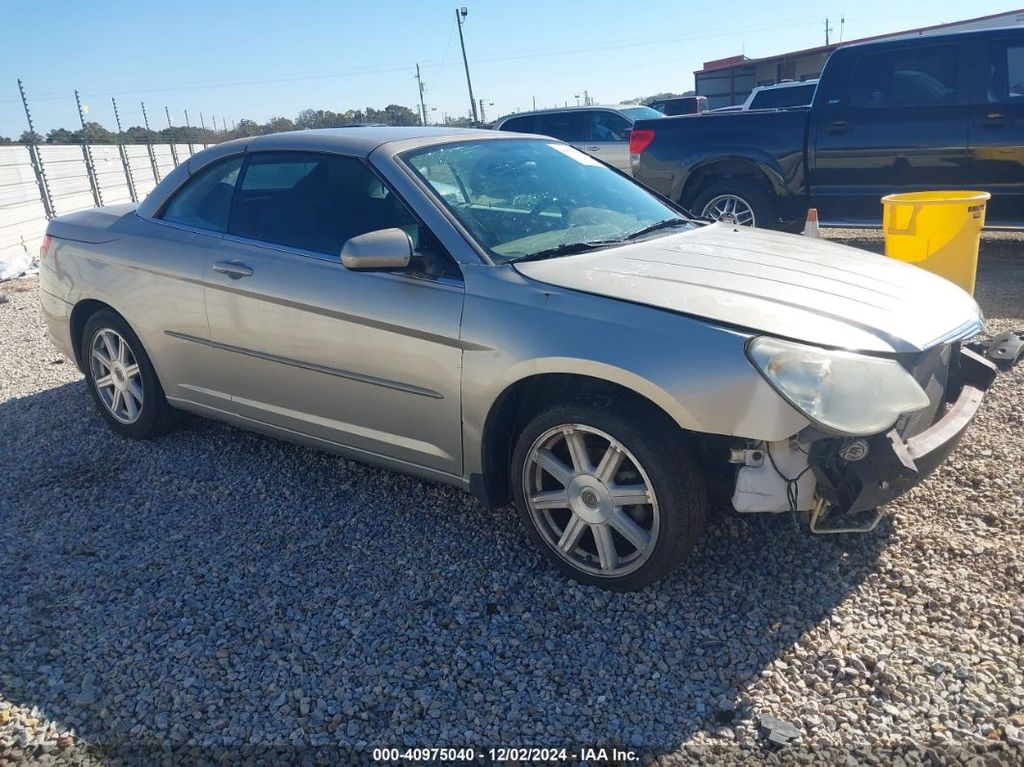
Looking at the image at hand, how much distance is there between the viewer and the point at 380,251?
10.5ft

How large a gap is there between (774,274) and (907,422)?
2.42 ft

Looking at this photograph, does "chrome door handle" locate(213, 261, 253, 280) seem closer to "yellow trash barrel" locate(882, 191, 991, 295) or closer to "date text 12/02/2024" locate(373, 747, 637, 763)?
"date text 12/02/2024" locate(373, 747, 637, 763)

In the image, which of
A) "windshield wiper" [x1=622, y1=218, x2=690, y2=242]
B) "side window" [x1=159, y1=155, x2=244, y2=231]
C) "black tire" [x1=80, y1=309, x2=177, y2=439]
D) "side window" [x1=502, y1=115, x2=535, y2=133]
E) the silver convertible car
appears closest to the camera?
the silver convertible car

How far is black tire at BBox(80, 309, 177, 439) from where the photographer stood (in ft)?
14.8

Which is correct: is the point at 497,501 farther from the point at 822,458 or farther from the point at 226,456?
the point at 226,456

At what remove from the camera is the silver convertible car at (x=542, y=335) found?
2.70m

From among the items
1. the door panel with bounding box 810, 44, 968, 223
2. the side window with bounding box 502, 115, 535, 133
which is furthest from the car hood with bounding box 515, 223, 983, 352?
the side window with bounding box 502, 115, 535, 133

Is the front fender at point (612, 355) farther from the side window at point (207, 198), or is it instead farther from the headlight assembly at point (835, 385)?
the side window at point (207, 198)

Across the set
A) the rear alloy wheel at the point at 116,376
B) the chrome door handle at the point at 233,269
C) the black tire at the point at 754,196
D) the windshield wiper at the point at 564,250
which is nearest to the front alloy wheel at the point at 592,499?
the windshield wiper at the point at 564,250

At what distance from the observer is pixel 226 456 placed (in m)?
4.50

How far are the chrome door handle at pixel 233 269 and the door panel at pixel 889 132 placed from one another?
6.21 m

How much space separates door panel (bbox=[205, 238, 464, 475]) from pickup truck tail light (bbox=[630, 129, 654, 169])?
5949 millimetres

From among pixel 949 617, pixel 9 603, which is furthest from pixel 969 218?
pixel 9 603

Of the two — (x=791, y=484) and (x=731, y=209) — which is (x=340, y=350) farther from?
(x=731, y=209)
